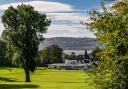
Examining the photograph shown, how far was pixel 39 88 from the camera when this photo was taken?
48.5 meters

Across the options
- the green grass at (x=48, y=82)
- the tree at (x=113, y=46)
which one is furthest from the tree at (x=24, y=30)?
the tree at (x=113, y=46)

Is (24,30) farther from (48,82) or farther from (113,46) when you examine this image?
(113,46)

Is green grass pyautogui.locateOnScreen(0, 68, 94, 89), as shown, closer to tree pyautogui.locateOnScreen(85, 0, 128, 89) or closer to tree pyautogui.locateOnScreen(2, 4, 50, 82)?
tree pyautogui.locateOnScreen(85, 0, 128, 89)

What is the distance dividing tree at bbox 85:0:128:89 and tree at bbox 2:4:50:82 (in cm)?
5946

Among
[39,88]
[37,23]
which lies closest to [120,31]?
[39,88]

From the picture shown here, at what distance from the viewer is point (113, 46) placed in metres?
20.5

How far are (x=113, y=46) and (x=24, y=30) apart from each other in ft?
201

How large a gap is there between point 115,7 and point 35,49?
203 feet

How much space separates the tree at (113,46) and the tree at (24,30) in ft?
195

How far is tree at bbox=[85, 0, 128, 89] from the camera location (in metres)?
20.0

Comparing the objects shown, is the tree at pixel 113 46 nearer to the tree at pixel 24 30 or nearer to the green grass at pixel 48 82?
the green grass at pixel 48 82

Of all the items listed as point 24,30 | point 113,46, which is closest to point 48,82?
point 24,30

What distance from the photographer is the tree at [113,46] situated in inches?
789

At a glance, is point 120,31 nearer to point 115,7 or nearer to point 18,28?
point 115,7
